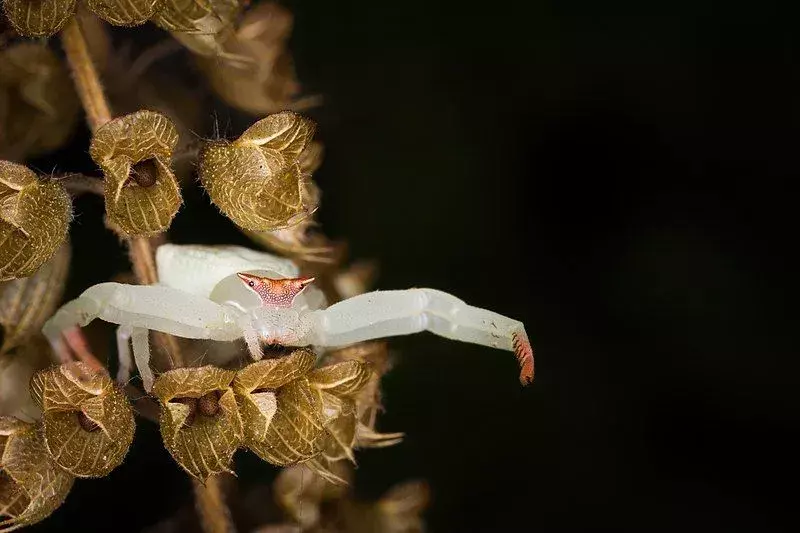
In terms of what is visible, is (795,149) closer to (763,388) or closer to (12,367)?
(763,388)

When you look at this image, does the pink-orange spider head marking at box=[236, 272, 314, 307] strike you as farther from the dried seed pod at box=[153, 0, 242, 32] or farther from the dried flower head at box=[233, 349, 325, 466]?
the dried seed pod at box=[153, 0, 242, 32]

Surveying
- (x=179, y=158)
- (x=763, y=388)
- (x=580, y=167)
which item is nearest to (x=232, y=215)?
Result: (x=179, y=158)

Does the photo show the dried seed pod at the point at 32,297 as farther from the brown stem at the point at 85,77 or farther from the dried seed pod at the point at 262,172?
the dried seed pod at the point at 262,172

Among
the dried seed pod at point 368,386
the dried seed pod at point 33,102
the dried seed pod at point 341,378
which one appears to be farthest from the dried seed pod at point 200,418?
the dried seed pod at point 33,102

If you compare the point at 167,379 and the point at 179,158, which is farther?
the point at 179,158

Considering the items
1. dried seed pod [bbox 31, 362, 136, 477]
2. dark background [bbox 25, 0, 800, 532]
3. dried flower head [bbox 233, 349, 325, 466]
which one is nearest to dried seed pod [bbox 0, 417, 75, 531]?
dried seed pod [bbox 31, 362, 136, 477]
